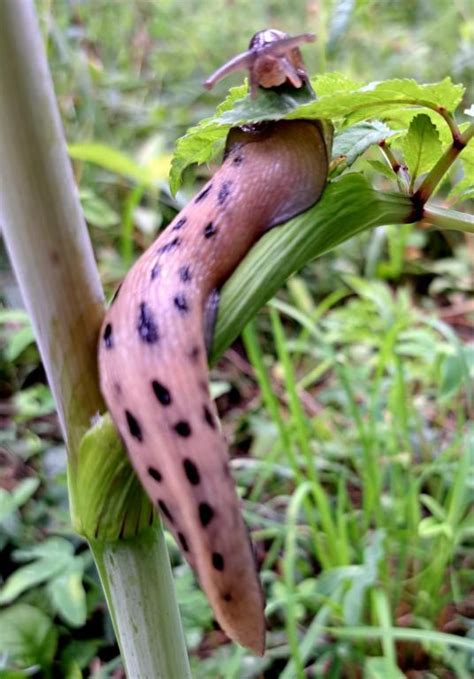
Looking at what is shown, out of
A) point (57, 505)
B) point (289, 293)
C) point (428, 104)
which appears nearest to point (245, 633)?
point (428, 104)

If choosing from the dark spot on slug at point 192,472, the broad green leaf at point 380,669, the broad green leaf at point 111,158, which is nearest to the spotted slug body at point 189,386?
the dark spot on slug at point 192,472

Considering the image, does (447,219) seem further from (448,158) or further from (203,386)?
(203,386)

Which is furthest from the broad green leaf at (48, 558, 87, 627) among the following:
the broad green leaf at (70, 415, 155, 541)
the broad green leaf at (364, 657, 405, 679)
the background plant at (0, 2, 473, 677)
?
the broad green leaf at (70, 415, 155, 541)

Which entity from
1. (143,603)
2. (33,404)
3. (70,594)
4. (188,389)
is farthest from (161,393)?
(33,404)

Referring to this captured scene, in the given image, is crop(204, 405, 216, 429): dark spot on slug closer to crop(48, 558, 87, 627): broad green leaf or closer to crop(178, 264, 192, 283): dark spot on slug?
crop(178, 264, 192, 283): dark spot on slug

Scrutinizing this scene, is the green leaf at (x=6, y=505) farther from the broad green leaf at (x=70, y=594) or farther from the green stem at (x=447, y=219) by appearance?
the green stem at (x=447, y=219)

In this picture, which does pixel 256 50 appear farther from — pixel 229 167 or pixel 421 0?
pixel 421 0
